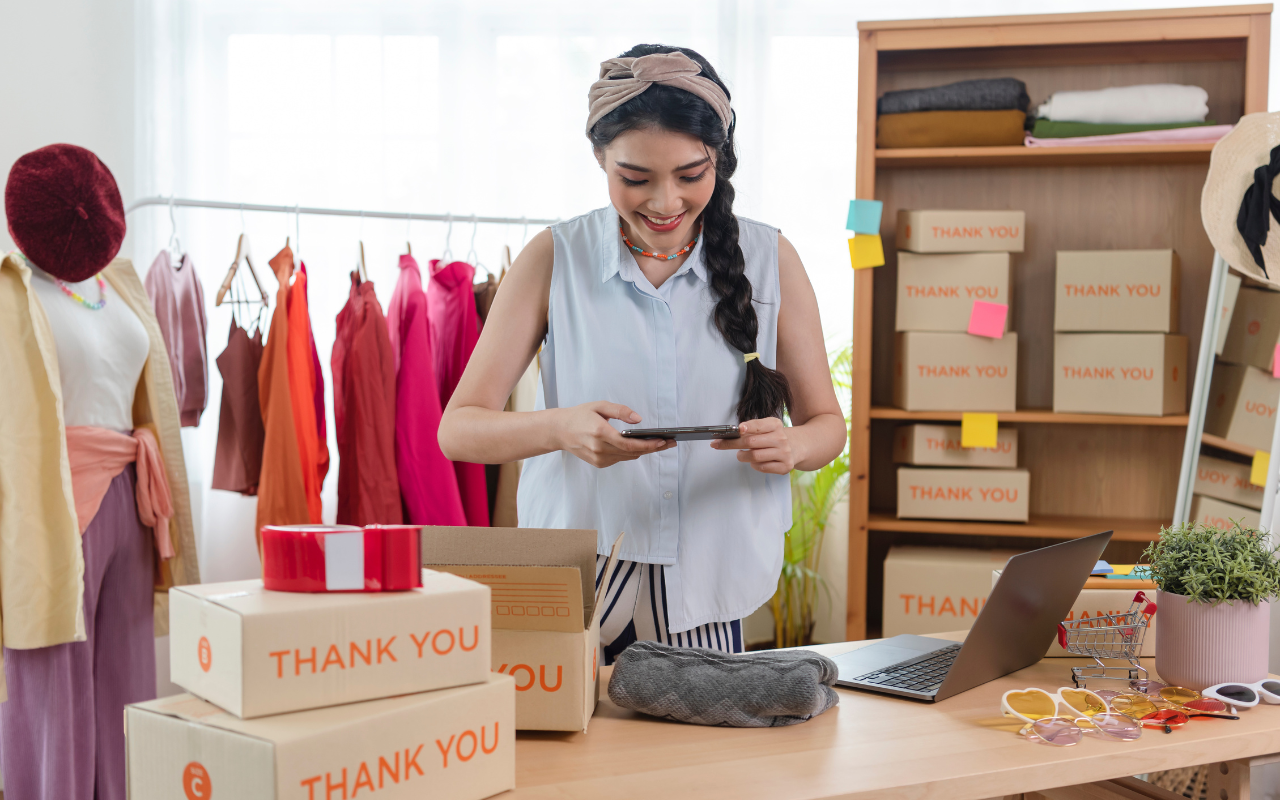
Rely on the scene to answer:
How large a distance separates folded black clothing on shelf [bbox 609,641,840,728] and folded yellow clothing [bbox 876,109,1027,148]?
6.70 feet

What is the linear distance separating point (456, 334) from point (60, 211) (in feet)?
3.58

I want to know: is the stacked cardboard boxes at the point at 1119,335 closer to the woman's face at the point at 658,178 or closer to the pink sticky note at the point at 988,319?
the pink sticky note at the point at 988,319

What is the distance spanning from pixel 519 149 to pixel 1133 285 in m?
1.95

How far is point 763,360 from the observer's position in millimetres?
1471

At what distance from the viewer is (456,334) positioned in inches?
108

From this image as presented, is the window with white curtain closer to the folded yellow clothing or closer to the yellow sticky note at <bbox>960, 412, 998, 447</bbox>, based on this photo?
the folded yellow clothing

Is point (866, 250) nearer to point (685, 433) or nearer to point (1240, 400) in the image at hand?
point (1240, 400)

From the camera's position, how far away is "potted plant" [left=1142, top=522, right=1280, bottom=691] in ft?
3.92

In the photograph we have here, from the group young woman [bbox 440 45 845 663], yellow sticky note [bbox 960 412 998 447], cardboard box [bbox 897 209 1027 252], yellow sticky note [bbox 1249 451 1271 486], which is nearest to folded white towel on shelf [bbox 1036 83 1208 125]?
cardboard box [bbox 897 209 1027 252]

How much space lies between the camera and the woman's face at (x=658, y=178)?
4.25 feet

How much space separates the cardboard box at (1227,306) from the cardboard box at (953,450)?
578 millimetres

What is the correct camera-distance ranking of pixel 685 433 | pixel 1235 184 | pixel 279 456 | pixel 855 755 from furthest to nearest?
pixel 279 456 < pixel 1235 184 < pixel 685 433 < pixel 855 755

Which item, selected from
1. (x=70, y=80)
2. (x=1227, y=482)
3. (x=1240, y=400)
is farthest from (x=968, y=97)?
(x=70, y=80)

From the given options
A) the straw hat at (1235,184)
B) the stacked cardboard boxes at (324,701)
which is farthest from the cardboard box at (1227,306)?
the stacked cardboard boxes at (324,701)
